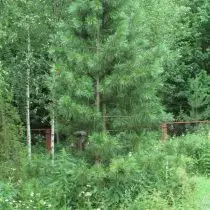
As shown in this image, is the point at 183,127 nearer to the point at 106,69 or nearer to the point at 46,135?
the point at 46,135

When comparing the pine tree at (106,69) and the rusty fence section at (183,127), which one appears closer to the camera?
the pine tree at (106,69)

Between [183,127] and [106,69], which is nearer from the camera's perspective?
[106,69]

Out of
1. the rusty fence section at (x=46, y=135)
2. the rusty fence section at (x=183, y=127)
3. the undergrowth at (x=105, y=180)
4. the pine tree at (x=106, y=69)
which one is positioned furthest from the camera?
the rusty fence section at (x=183, y=127)

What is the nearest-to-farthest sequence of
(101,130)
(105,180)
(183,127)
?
(105,180) < (101,130) < (183,127)

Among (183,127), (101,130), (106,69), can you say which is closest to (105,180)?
(101,130)

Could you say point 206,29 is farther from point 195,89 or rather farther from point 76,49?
point 76,49

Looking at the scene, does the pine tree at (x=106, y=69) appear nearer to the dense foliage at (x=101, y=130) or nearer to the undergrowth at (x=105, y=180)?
the dense foliage at (x=101, y=130)

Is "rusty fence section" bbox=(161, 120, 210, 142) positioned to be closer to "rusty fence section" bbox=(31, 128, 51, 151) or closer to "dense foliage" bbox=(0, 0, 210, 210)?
"rusty fence section" bbox=(31, 128, 51, 151)

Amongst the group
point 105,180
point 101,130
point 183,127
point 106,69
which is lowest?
point 105,180

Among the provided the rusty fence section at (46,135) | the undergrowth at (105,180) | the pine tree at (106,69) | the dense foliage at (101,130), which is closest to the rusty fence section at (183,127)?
the rusty fence section at (46,135)

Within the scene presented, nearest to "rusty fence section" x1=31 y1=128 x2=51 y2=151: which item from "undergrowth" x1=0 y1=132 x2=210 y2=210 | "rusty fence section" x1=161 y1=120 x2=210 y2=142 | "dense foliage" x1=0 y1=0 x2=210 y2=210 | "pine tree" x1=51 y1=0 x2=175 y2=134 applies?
"rusty fence section" x1=161 y1=120 x2=210 y2=142

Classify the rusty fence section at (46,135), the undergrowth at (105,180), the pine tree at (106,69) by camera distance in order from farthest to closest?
the rusty fence section at (46,135) → the pine tree at (106,69) → the undergrowth at (105,180)

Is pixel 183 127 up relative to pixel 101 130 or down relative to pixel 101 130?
down

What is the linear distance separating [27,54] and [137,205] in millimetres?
6809
